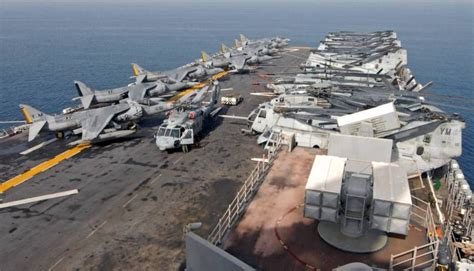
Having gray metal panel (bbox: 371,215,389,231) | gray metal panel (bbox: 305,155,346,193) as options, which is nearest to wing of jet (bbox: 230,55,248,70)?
gray metal panel (bbox: 305,155,346,193)

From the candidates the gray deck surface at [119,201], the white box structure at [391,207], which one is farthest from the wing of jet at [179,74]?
the white box structure at [391,207]

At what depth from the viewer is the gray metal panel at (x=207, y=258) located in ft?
40.1

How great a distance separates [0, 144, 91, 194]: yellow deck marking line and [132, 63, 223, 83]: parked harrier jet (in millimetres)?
24490

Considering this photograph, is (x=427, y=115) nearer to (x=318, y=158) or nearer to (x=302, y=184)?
(x=302, y=184)

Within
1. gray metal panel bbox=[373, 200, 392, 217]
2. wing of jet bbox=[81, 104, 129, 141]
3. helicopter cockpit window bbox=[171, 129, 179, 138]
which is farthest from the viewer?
wing of jet bbox=[81, 104, 129, 141]

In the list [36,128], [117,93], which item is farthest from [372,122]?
[117,93]

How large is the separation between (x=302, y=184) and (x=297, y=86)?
89.1 feet

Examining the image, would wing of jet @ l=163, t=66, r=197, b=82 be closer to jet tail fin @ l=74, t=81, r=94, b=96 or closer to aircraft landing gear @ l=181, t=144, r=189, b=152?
jet tail fin @ l=74, t=81, r=94, b=96

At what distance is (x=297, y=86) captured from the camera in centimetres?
4681

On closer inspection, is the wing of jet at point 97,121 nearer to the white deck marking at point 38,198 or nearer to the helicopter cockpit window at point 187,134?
the helicopter cockpit window at point 187,134

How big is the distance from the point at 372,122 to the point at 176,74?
43702 millimetres

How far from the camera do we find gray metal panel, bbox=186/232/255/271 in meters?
12.2

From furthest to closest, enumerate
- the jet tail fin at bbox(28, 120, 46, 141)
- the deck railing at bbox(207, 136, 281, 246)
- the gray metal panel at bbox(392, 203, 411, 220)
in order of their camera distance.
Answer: the jet tail fin at bbox(28, 120, 46, 141), the deck railing at bbox(207, 136, 281, 246), the gray metal panel at bbox(392, 203, 411, 220)

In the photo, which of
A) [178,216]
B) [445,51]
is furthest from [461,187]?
[445,51]
